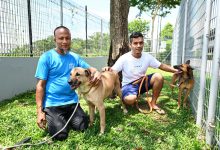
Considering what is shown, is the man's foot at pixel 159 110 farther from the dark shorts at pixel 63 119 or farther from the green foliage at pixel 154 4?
the green foliage at pixel 154 4

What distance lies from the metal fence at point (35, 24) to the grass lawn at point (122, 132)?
2413mm

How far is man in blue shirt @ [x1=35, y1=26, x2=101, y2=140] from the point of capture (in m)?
3.99

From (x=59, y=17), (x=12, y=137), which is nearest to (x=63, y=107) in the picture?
(x=12, y=137)

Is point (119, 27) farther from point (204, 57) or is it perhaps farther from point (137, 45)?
point (204, 57)

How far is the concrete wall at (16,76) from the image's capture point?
6.58 meters

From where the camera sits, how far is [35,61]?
328 inches

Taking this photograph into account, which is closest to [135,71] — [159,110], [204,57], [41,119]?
[159,110]

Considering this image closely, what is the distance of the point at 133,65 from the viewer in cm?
539

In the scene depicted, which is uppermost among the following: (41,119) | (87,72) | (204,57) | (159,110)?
(204,57)

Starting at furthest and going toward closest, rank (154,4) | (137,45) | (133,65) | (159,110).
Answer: (154,4) → (133,65) → (159,110) → (137,45)

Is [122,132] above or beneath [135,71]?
beneath

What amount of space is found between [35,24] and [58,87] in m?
5.08

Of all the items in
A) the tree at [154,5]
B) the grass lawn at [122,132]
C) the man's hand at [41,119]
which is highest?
the tree at [154,5]

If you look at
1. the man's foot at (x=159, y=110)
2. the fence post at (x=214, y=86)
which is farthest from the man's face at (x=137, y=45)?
the fence post at (x=214, y=86)
